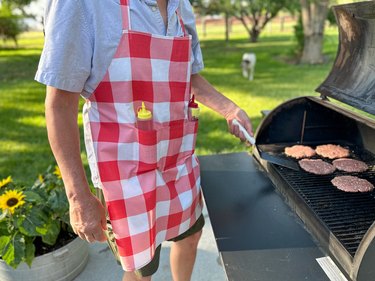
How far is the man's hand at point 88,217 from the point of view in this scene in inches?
47.3

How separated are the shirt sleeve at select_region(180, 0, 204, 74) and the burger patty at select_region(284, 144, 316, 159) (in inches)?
31.0

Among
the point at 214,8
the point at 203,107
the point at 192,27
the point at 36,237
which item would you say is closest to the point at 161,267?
the point at 36,237

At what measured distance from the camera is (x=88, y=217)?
1220mm

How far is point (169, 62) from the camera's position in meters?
1.26

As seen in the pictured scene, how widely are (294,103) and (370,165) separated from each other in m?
0.53

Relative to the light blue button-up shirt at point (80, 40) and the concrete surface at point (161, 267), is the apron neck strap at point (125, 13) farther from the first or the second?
the concrete surface at point (161, 267)

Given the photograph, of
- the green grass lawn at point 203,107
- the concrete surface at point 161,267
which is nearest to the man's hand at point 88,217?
the concrete surface at point 161,267

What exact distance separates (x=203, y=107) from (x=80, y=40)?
16.0 ft

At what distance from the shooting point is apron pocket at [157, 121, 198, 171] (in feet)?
4.31

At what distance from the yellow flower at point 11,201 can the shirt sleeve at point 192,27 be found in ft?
3.66

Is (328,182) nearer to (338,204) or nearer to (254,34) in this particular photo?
(338,204)

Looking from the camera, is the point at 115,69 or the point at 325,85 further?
the point at 325,85

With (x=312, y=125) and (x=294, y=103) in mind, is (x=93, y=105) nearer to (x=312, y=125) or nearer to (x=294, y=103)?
(x=294, y=103)

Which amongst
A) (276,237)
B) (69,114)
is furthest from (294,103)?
(69,114)
